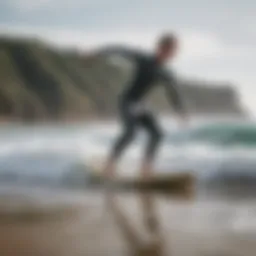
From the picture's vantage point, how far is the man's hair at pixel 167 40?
165cm

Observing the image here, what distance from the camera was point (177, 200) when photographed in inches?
64.4

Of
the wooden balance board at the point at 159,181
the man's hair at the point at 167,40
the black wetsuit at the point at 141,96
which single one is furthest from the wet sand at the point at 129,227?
the man's hair at the point at 167,40

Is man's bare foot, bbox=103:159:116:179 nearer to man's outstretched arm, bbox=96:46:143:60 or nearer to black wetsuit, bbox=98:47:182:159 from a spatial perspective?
black wetsuit, bbox=98:47:182:159

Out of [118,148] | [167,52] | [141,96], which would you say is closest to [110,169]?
[118,148]

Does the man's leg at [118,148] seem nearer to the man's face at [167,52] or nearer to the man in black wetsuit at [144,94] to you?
the man in black wetsuit at [144,94]

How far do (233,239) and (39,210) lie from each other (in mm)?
503

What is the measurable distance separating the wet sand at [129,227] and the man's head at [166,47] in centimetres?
36

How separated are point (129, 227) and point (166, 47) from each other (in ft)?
1.54

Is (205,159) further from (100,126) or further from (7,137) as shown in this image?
(7,137)

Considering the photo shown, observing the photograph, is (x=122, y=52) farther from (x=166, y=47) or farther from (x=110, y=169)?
(x=110, y=169)

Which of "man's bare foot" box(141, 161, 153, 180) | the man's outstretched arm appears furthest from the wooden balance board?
the man's outstretched arm

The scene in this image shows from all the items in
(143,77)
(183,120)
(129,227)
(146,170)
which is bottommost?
(129,227)

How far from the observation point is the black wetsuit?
5.41 ft

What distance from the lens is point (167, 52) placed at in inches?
65.1
